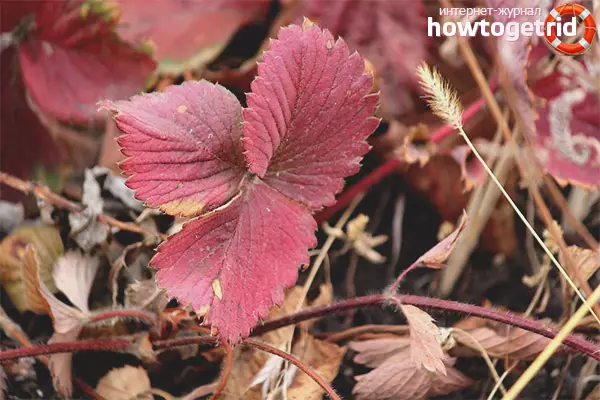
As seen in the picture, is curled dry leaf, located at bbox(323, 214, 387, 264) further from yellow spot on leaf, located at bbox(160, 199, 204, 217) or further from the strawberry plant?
yellow spot on leaf, located at bbox(160, 199, 204, 217)

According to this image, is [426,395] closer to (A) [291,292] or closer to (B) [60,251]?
(A) [291,292]

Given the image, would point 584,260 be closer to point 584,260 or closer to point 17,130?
point 584,260

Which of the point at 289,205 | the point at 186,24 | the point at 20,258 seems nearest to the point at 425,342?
the point at 289,205

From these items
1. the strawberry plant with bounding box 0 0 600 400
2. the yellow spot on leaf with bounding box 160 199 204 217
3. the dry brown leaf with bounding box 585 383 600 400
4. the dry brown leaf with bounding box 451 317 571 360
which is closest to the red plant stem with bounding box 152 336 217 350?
the strawberry plant with bounding box 0 0 600 400

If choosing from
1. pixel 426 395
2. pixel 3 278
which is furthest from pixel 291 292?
pixel 3 278

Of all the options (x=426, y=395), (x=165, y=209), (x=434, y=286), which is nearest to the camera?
(x=165, y=209)

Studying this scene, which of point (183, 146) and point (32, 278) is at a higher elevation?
point (183, 146)

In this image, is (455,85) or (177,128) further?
(455,85)
